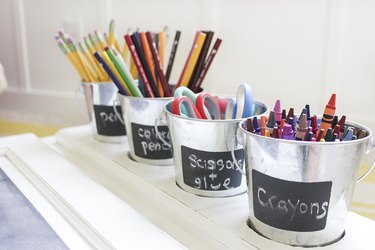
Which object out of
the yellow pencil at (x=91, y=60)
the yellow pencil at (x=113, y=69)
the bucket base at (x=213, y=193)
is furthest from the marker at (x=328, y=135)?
the yellow pencil at (x=91, y=60)

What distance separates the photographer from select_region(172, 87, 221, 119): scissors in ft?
1.39

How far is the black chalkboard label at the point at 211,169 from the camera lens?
42 centimetres

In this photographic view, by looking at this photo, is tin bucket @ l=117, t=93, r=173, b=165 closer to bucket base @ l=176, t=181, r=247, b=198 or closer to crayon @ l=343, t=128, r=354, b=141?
bucket base @ l=176, t=181, r=247, b=198

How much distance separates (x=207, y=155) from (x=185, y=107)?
56 mm

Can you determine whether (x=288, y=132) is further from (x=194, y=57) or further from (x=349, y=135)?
(x=194, y=57)

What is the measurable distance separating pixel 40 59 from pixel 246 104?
990 mm

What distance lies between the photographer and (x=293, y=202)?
33 centimetres

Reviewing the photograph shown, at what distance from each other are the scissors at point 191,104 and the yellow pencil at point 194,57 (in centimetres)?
6

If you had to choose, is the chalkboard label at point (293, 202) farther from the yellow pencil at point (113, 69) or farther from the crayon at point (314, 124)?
the yellow pencil at point (113, 69)

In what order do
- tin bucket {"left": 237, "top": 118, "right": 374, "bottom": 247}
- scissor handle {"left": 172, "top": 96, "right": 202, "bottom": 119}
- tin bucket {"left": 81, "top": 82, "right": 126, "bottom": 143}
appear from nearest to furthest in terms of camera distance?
tin bucket {"left": 237, "top": 118, "right": 374, "bottom": 247}, scissor handle {"left": 172, "top": 96, "right": 202, "bottom": 119}, tin bucket {"left": 81, "top": 82, "right": 126, "bottom": 143}

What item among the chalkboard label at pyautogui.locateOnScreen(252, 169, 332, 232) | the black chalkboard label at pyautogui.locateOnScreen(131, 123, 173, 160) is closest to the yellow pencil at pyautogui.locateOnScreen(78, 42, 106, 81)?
the black chalkboard label at pyautogui.locateOnScreen(131, 123, 173, 160)

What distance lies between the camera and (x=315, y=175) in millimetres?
322

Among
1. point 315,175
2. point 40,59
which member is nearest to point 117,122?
point 315,175

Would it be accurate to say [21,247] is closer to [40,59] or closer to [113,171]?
[113,171]
